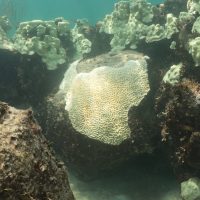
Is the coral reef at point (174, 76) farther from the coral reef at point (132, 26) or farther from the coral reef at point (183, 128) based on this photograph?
the coral reef at point (132, 26)

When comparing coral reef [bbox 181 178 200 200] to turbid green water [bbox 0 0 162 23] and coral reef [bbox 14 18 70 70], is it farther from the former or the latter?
turbid green water [bbox 0 0 162 23]

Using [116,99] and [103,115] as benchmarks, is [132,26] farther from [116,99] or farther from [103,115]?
[103,115]

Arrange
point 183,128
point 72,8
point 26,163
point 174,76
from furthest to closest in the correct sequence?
point 72,8 → point 174,76 → point 183,128 → point 26,163

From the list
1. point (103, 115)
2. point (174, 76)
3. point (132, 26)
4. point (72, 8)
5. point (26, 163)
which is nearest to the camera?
point (26, 163)

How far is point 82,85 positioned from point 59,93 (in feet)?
2.59

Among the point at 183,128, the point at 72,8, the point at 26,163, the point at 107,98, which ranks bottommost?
the point at 26,163

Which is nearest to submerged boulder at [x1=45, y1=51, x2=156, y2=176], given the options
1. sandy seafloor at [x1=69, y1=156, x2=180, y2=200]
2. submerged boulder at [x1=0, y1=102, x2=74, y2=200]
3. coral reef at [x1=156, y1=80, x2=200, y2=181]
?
sandy seafloor at [x1=69, y1=156, x2=180, y2=200]

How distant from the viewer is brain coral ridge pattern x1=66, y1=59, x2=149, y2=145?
6555mm

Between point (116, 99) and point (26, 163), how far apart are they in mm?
4330

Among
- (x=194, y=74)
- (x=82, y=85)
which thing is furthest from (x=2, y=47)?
(x=194, y=74)

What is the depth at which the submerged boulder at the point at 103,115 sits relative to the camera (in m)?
6.55

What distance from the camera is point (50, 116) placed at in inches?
297

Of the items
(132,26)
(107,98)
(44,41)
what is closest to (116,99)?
(107,98)

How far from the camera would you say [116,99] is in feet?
22.6
